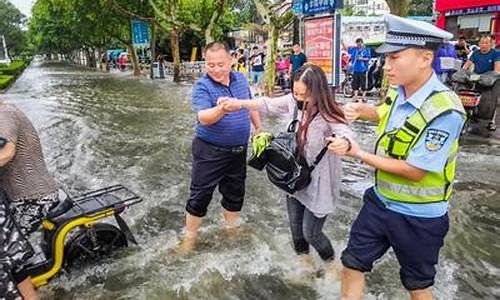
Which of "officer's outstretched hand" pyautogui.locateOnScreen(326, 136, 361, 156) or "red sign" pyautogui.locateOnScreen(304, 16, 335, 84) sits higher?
"red sign" pyautogui.locateOnScreen(304, 16, 335, 84)

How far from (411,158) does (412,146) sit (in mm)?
65

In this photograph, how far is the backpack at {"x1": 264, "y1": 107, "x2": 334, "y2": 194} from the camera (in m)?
3.15

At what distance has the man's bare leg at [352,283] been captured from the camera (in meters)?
2.77

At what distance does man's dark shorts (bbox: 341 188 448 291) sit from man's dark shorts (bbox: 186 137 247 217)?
1.51 meters

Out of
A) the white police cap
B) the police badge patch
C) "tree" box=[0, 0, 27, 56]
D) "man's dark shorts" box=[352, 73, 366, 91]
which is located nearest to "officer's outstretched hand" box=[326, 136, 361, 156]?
the police badge patch

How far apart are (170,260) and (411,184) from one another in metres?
2.49

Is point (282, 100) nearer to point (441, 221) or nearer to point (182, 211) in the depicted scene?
point (441, 221)

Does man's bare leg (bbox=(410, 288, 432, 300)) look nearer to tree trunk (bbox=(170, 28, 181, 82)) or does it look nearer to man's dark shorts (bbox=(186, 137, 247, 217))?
man's dark shorts (bbox=(186, 137, 247, 217))

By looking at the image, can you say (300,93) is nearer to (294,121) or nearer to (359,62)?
(294,121)

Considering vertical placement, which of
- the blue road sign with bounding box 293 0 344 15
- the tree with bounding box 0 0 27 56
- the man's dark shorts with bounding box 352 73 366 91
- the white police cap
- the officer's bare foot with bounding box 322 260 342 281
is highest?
the tree with bounding box 0 0 27 56

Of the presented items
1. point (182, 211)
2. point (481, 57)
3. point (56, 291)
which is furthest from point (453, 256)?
point (481, 57)

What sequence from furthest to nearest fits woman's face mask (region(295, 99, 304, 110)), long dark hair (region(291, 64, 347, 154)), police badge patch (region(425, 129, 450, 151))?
woman's face mask (region(295, 99, 304, 110)) < long dark hair (region(291, 64, 347, 154)) < police badge patch (region(425, 129, 450, 151))

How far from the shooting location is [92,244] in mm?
3924

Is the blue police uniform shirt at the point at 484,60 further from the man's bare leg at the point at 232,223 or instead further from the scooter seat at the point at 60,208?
the scooter seat at the point at 60,208
